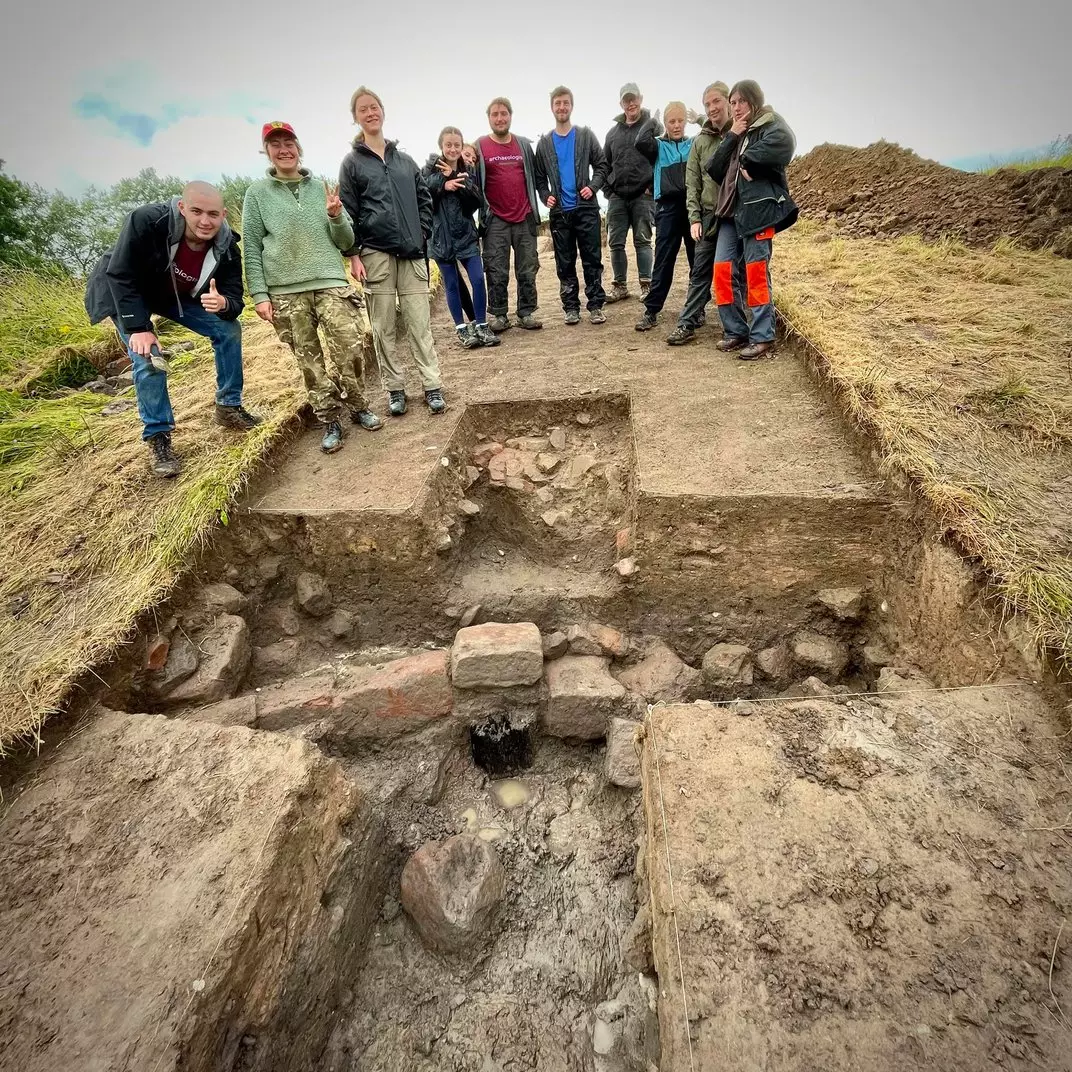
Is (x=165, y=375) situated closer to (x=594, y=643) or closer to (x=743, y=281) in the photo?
(x=594, y=643)

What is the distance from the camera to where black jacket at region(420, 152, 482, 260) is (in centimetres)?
472

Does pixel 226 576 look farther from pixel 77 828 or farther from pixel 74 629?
pixel 77 828

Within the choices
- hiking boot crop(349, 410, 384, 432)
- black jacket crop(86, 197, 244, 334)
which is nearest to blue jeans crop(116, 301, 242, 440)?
black jacket crop(86, 197, 244, 334)

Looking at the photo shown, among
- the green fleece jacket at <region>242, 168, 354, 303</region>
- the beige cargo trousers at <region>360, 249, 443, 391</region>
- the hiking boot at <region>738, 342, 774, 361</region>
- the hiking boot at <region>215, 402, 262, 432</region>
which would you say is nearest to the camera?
the green fleece jacket at <region>242, 168, 354, 303</region>

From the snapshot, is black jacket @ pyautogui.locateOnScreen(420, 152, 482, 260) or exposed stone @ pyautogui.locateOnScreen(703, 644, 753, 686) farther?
black jacket @ pyautogui.locateOnScreen(420, 152, 482, 260)

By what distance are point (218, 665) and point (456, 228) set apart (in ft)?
13.3

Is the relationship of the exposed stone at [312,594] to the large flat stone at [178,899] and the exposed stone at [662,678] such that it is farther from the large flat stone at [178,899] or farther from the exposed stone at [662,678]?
the exposed stone at [662,678]

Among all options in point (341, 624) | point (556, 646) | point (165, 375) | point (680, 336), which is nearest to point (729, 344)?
A: point (680, 336)

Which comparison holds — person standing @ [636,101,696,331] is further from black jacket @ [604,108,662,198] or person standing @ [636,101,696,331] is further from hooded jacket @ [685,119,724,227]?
hooded jacket @ [685,119,724,227]

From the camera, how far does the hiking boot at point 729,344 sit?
178 inches

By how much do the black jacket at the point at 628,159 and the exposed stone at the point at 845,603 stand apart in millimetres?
4093

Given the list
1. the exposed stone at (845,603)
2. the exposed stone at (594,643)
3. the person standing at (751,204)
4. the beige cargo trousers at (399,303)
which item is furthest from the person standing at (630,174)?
the exposed stone at (594,643)

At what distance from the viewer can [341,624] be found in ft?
10.7

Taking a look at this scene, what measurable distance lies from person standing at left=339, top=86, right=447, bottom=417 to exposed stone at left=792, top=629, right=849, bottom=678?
Result: 2778 mm
